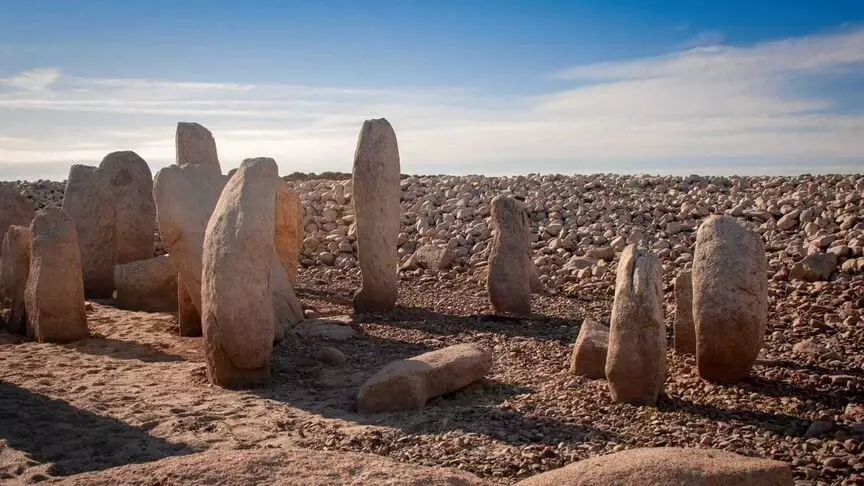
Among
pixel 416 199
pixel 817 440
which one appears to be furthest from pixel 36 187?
pixel 817 440

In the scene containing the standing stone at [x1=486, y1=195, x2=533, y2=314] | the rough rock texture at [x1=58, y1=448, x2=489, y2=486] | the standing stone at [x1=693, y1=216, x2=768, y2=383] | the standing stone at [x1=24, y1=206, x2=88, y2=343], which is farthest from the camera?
the standing stone at [x1=486, y1=195, x2=533, y2=314]

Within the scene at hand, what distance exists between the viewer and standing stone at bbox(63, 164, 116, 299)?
43.4 ft

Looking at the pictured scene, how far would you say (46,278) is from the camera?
9.90 m

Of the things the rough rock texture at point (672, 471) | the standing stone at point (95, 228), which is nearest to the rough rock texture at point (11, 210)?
the standing stone at point (95, 228)

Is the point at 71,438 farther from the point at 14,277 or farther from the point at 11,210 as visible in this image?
the point at 11,210

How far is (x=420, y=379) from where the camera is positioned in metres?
7.36

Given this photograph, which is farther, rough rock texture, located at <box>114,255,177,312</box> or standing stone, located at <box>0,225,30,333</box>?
rough rock texture, located at <box>114,255,177,312</box>

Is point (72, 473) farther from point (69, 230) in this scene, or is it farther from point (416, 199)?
point (416, 199)

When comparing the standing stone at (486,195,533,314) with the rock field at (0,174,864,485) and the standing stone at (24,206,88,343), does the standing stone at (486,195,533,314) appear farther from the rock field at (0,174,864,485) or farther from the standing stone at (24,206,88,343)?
the standing stone at (24,206,88,343)

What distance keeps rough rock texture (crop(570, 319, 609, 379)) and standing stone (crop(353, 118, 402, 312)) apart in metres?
4.22

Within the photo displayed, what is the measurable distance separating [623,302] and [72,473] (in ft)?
14.5

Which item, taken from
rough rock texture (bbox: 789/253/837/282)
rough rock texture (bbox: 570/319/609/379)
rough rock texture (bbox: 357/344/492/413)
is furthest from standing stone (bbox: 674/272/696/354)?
rough rock texture (bbox: 789/253/837/282)

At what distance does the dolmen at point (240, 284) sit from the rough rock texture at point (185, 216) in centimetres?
155

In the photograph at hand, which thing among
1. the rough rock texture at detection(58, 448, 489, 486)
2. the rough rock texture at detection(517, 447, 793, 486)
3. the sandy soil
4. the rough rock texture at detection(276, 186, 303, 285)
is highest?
the rough rock texture at detection(276, 186, 303, 285)
